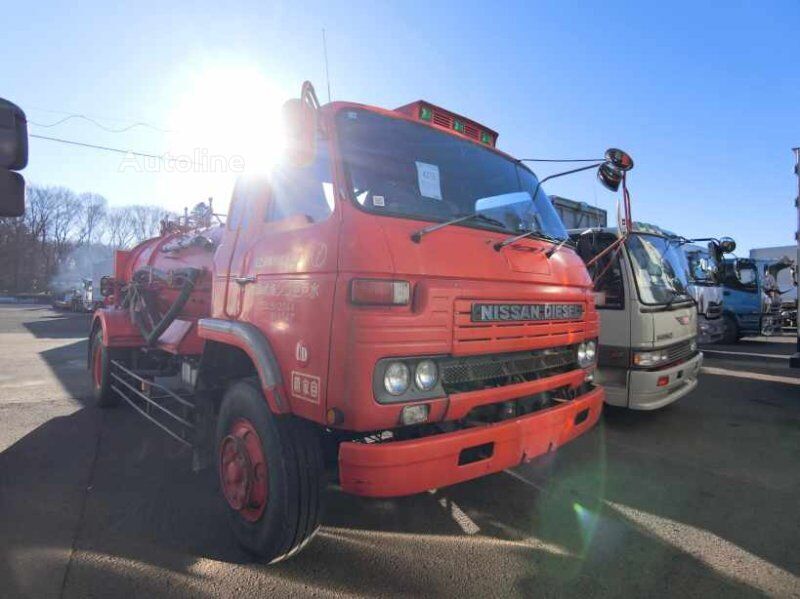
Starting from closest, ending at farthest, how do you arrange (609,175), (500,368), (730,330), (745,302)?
1. (500,368)
2. (609,175)
3. (730,330)
4. (745,302)

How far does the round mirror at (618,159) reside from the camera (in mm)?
3504

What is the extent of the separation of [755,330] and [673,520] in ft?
47.2

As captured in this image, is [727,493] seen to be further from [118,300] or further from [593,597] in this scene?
[118,300]

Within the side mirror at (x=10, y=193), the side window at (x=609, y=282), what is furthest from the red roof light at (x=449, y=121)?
the side window at (x=609, y=282)

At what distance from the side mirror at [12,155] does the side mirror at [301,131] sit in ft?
4.13

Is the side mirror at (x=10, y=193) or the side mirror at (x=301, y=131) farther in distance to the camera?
the side mirror at (x=301, y=131)

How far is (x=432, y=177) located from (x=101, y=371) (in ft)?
18.2

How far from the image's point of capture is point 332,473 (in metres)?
2.86

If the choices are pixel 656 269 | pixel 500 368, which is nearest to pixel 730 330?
pixel 656 269

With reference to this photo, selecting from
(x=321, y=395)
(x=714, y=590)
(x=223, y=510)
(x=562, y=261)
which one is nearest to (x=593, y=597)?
(x=714, y=590)

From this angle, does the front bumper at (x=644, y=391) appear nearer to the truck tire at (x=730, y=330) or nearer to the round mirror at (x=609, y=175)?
the round mirror at (x=609, y=175)

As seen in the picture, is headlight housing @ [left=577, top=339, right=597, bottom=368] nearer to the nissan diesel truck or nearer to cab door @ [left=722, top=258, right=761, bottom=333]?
the nissan diesel truck

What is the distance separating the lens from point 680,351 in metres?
5.86

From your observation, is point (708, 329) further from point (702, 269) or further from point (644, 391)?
point (644, 391)
